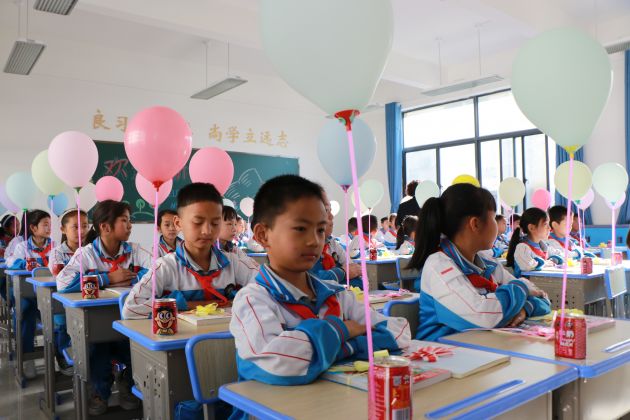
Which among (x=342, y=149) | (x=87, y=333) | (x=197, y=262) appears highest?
(x=342, y=149)

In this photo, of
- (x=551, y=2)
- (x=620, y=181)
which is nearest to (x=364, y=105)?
(x=620, y=181)

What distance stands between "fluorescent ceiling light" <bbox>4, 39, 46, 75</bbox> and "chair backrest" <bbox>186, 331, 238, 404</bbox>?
16.9 ft

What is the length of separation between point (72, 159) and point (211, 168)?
2.90 ft

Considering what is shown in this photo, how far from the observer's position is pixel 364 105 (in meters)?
1.24

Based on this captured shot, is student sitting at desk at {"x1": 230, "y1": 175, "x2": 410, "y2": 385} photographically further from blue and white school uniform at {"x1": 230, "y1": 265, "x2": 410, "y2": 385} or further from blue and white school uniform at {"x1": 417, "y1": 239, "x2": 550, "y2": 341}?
blue and white school uniform at {"x1": 417, "y1": 239, "x2": 550, "y2": 341}

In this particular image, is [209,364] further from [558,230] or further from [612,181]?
[612,181]

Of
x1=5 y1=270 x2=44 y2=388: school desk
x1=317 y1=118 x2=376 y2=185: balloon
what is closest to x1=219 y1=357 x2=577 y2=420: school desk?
x1=317 y1=118 x2=376 y2=185: balloon

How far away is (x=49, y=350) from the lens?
2.94 m

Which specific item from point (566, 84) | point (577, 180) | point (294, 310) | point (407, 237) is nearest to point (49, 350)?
point (294, 310)

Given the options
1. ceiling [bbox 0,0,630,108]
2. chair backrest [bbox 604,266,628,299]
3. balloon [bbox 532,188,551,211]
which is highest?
ceiling [bbox 0,0,630,108]

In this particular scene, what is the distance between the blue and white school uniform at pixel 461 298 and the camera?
174 centimetres

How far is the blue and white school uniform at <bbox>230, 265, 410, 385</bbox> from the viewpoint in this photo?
3.74ft

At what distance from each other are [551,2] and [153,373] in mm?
7105

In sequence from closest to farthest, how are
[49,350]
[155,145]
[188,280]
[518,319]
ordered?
[518,319], [188,280], [155,145], [49,350]
